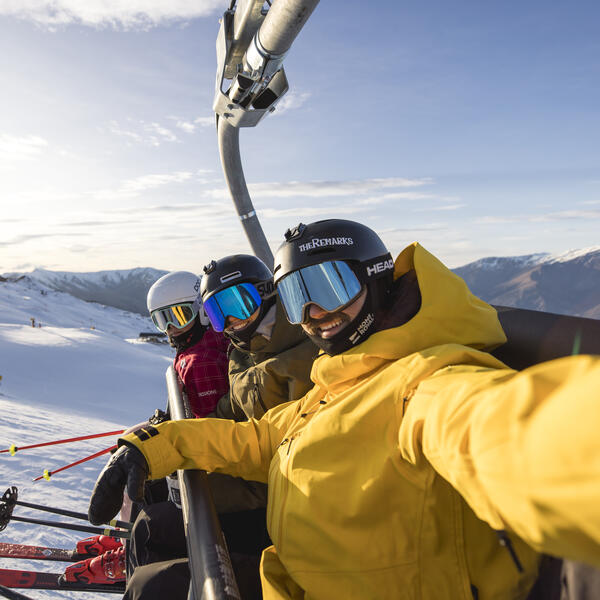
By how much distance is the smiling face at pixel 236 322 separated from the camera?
122 inches

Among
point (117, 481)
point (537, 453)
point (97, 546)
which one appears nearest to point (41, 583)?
point (97, 546)

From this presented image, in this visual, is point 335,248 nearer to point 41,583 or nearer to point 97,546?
point 97,546

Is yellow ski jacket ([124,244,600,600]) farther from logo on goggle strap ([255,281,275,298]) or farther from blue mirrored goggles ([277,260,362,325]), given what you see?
logo on goggle strap ([255,281,275,298])

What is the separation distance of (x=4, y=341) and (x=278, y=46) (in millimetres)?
18693

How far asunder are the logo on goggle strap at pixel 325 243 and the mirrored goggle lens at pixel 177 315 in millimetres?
2409

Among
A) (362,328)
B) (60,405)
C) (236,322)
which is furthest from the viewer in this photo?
(60,405)

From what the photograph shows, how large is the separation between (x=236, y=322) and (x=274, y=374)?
57 cm

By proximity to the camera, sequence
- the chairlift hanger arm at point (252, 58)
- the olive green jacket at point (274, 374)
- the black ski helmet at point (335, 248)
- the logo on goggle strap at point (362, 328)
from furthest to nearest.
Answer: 1. the olive green jacket at point (274, 374)
2. the chairlift hanger arm at point (252, 58)
3. the black ski helmet at point (335, 248)
4. the logo on goggle strap at point (362, 328)

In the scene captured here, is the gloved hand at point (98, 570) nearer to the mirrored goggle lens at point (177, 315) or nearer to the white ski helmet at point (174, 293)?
the mirrored goggle lens at point (177, 315)

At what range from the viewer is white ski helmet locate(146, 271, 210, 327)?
4.19 meters

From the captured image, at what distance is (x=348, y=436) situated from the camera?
1309mm

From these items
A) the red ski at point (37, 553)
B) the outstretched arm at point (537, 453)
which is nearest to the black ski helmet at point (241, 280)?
the red ski at point (37, 553)

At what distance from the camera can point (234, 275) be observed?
323 centimetres

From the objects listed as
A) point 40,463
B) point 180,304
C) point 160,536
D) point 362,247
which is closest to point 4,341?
point 40,463
